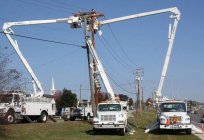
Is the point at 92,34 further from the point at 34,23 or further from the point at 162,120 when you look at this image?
the point at 162,120

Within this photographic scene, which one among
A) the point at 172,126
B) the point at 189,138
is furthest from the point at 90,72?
the point at 189,138

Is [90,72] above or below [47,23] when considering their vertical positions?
below

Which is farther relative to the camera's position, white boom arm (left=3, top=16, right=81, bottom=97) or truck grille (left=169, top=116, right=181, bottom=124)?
white boom arm (left=3, top=16, right=81, bottom=97)

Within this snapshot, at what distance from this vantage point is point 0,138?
24719 mm

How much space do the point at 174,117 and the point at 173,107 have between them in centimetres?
141

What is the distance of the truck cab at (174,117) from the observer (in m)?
31.4

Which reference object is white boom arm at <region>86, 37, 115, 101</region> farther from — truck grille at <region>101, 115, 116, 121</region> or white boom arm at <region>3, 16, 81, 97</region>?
truck grille at <region>101, 115, 116, 121</region>

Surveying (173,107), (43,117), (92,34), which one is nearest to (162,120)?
(173,107)

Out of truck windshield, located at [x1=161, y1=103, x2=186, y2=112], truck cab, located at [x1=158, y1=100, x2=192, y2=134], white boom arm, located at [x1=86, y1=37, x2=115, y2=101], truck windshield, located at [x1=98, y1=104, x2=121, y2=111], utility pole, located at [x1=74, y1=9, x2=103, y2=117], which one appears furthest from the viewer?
utility pole, located at [x1=74, y1=9, x2=103, y2=117]

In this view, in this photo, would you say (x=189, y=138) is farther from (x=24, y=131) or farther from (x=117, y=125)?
(x=24, y=131)

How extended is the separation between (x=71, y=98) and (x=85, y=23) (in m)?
64.8

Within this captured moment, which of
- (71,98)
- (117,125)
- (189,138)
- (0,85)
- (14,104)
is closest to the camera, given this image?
(0,85)

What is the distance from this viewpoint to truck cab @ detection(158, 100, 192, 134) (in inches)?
1235

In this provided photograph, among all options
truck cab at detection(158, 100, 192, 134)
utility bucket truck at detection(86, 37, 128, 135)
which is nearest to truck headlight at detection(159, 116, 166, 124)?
truck cab at detection(158, 100, 192, 134)
